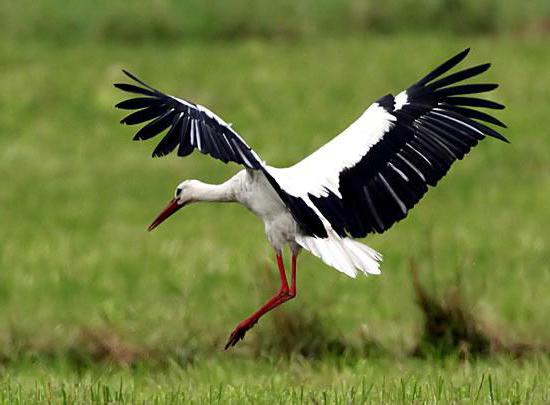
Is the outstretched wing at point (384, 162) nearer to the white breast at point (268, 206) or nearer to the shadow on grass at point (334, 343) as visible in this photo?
the white breast at point (268, 206)

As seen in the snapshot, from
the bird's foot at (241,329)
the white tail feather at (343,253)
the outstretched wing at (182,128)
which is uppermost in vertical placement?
the outstretched wing at (182,128)

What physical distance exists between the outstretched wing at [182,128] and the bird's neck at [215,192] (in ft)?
1.56

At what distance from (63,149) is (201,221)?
10.1 feet

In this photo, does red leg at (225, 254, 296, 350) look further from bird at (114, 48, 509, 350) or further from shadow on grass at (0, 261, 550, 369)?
shadow on grass at (0, 261, 550, 369)

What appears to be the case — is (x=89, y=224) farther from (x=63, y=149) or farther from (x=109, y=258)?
(x=63, y=149)

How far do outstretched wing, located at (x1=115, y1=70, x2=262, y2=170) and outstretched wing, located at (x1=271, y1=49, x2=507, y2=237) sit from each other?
412 mm

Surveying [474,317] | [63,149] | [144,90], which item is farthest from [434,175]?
[63,149]

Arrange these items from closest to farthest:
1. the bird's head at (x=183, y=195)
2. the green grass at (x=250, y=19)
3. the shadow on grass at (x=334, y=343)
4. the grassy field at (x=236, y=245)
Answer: the bird's head at (x=183, y=195)
the grassy field at (x=236, y=245)
the shadow on grass at (x=334, y=343)
the green grass at (x=250, y=19)

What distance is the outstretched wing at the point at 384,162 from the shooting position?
279 inches

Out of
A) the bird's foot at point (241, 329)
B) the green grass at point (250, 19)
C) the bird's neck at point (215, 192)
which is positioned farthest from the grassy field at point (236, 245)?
the bird's neck at point (215, 192)

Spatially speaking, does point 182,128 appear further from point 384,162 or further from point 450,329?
point 450,329

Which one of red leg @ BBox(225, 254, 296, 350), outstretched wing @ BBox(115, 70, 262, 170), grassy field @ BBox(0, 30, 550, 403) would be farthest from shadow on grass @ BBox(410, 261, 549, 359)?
outstretched wing @ BBox(115, 70, 262, 170)

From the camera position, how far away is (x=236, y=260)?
12.0 metres

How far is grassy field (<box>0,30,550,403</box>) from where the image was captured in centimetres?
866
